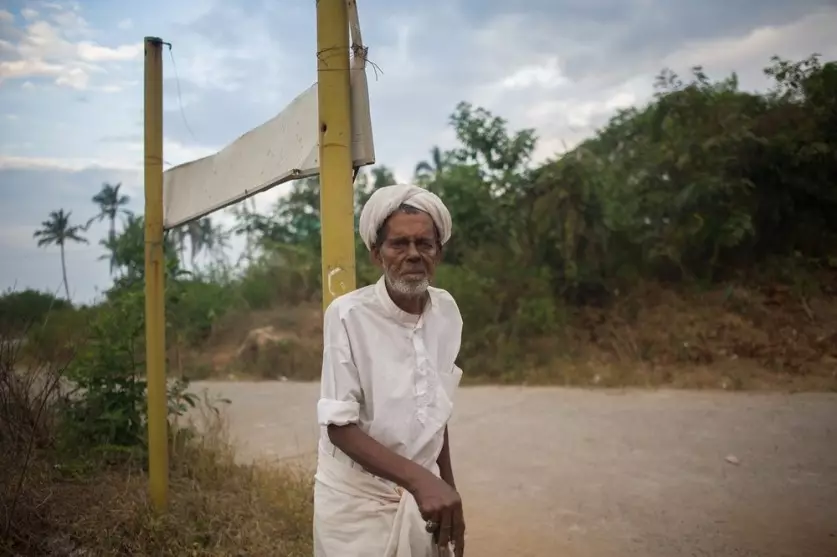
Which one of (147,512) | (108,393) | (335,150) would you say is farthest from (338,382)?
(108,393)

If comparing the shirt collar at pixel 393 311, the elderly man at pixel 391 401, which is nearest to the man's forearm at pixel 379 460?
the elderly man at pixel 391 401

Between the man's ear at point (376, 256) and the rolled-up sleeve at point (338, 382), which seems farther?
the man's ear at point (376, 256)

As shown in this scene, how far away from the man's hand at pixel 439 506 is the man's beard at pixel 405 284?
1.35 feet

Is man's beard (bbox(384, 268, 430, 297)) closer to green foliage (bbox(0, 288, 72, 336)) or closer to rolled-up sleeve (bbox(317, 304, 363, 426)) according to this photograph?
rolled-up sleeve (bbox(317, 304, 363, 426))

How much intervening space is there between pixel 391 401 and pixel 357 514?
0.93ft

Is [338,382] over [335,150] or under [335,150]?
under

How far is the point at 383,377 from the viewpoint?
1.59 m

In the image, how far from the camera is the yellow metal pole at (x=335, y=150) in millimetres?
2133

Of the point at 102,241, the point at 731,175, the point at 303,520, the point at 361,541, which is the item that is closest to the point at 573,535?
the point at 303,520

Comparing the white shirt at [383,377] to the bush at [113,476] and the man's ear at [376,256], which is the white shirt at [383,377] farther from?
the bush at [113,476]

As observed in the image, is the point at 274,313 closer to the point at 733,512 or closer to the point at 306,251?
the point at 306,251

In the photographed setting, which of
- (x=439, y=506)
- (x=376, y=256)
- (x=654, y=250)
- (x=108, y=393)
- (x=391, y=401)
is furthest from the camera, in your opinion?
(x=654, y=250)

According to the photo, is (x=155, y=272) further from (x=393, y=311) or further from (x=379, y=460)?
(x=379, y=460)

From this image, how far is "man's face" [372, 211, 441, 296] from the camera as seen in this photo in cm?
166
